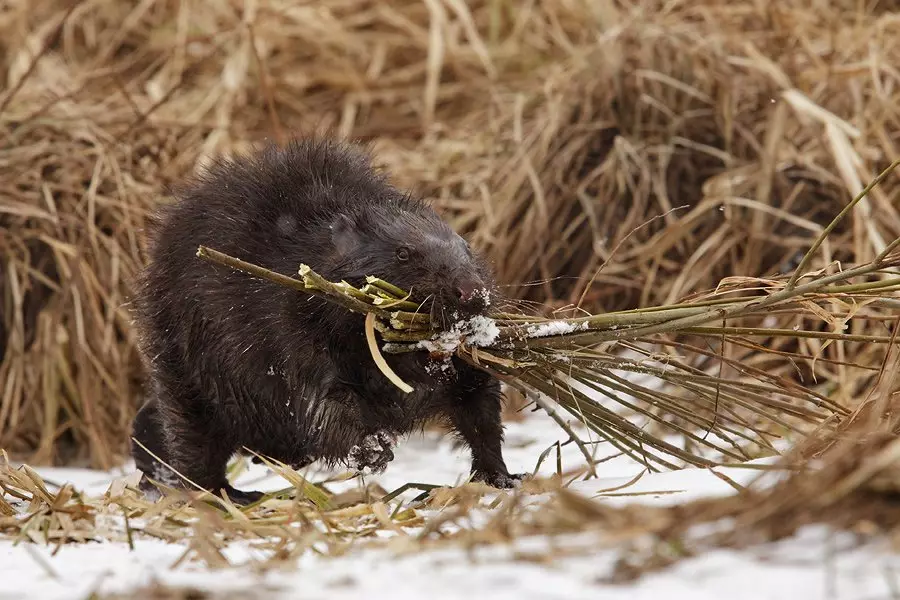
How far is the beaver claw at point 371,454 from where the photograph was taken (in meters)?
3.53

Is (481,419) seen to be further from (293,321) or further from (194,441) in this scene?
(194,441)

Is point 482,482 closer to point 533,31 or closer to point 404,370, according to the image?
point 404,370

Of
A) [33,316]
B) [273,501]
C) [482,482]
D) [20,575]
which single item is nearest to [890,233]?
[482,482]

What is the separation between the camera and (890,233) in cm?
546

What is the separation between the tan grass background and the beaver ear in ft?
4.69

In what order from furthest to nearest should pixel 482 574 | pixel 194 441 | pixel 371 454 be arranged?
pixel 194 441 < pixel 371 454 < pixel 482 574

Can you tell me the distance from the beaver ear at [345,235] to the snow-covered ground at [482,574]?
1.11 metres

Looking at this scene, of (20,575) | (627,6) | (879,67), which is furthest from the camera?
(627,6)

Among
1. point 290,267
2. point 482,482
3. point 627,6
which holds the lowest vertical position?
point 482,482

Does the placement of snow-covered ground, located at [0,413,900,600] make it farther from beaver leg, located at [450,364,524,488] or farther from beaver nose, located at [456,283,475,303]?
beaver leg, located at [450,364,524,488]

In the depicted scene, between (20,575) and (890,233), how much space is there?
159 inches

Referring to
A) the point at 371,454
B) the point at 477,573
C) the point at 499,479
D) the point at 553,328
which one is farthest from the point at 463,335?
the point at 477,573

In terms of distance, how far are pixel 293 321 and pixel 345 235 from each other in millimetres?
290

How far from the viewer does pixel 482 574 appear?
7.12ft
